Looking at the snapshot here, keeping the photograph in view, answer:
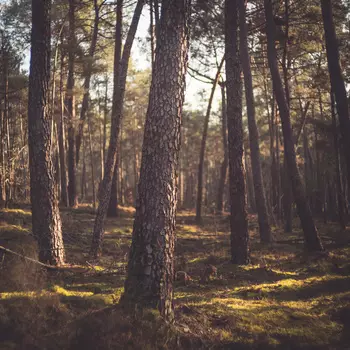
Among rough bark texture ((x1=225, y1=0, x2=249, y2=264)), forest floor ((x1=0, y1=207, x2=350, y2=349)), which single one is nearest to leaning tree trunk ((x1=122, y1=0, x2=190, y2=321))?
forest floor ((x1=0, y1=207, x2=350, y2=349))

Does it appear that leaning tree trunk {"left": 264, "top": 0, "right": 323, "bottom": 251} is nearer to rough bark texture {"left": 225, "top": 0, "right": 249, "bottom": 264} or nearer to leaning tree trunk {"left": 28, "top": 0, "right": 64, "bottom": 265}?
rough bark texture {"left": 225, "top": 0, "right": 249, "bottom": 264}

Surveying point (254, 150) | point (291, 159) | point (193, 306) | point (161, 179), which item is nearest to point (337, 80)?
point (291, 159)

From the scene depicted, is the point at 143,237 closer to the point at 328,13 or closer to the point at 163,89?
the point at 163,89

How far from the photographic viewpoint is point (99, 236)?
357 inches

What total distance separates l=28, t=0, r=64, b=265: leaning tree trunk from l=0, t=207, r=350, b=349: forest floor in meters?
0.49

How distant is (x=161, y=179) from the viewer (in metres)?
4.35

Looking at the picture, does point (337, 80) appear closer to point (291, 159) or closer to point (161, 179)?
point (291, 159)

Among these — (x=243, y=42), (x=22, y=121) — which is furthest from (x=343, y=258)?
(x=22, y=121)

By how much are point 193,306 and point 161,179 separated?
7.35ft

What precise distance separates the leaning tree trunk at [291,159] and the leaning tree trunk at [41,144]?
22.6 feet

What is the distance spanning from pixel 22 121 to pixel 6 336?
19933mm

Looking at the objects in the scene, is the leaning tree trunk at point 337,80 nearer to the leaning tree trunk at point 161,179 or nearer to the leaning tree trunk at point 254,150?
the leaning tree trunk at point 254,150

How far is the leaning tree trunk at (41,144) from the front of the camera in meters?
7.04

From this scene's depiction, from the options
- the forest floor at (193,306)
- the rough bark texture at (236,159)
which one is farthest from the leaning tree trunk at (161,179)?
the rough bark texture at (236,159)
